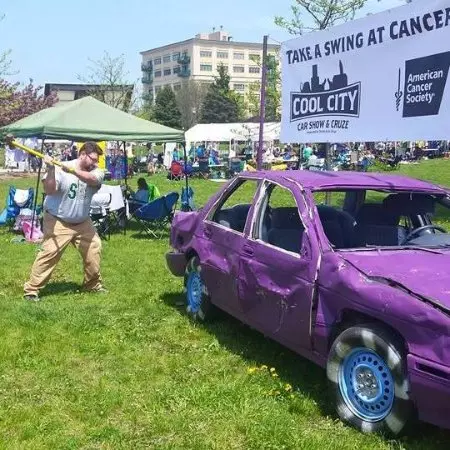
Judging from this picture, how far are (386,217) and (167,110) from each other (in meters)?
71.2

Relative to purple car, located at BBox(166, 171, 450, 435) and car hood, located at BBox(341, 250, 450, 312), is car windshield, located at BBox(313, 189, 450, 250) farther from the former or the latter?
car hood, located at BBox(341, 250, 450, 312)

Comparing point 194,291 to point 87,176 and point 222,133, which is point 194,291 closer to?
point 87,176

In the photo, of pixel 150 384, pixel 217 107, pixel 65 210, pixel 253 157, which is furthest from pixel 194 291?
pixel 217 107

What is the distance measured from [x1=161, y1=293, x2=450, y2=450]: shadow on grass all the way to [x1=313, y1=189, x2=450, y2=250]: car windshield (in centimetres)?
101

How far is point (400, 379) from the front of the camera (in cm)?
336

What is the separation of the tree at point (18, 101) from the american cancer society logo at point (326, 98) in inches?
932

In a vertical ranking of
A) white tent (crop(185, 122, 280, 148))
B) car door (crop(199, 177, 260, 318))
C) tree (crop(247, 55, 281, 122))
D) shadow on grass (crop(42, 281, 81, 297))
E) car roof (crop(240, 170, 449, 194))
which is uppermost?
tree (crop(247, 55, 281, 122))

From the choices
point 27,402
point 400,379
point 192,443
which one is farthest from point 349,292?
point 27,402

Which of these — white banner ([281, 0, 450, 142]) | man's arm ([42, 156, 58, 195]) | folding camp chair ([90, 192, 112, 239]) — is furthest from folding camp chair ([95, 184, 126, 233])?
man's arm ([42, 156, 58, 195])

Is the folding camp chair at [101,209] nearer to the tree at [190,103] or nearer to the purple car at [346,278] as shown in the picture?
the purple car at [346,278]

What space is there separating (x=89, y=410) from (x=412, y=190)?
285cm

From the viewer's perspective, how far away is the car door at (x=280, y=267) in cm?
413

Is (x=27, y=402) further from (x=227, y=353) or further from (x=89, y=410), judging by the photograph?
(x=227, y=353)

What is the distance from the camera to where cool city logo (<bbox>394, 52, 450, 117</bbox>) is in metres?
5.94
